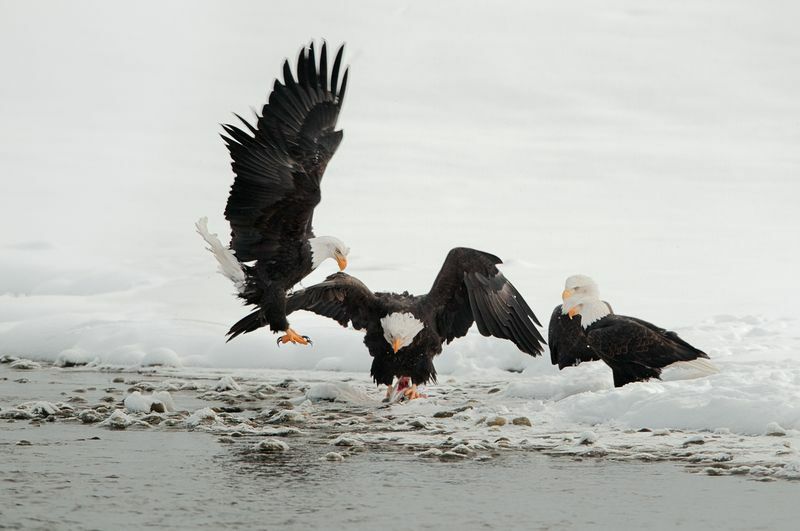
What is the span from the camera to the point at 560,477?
477 cm

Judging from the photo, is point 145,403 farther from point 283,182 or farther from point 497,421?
point 497,421

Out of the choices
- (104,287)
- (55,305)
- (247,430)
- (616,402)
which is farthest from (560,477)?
(104,287)

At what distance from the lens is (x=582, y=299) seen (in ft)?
26.8

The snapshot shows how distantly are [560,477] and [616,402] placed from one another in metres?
1.68

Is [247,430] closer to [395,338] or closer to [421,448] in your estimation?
[421,448]

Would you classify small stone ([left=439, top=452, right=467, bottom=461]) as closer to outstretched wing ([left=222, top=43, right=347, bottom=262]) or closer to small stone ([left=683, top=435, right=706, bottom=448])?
small stone ([left=683, top=435, right=706, bottom=448])

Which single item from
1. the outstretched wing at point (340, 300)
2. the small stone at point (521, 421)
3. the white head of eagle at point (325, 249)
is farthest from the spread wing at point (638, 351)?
the white head of eagle at point (325, 249)

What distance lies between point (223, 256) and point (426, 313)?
157 cm

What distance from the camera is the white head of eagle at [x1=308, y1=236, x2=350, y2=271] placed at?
7.70 metres

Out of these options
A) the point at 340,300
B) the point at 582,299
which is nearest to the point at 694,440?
the point at 582,299

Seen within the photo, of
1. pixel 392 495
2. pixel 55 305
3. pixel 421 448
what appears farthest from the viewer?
pixel 55 305

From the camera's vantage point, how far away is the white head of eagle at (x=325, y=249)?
7.70 metres

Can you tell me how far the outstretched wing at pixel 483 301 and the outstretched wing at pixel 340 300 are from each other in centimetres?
48

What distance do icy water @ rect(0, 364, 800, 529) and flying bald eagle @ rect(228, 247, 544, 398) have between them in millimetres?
995
